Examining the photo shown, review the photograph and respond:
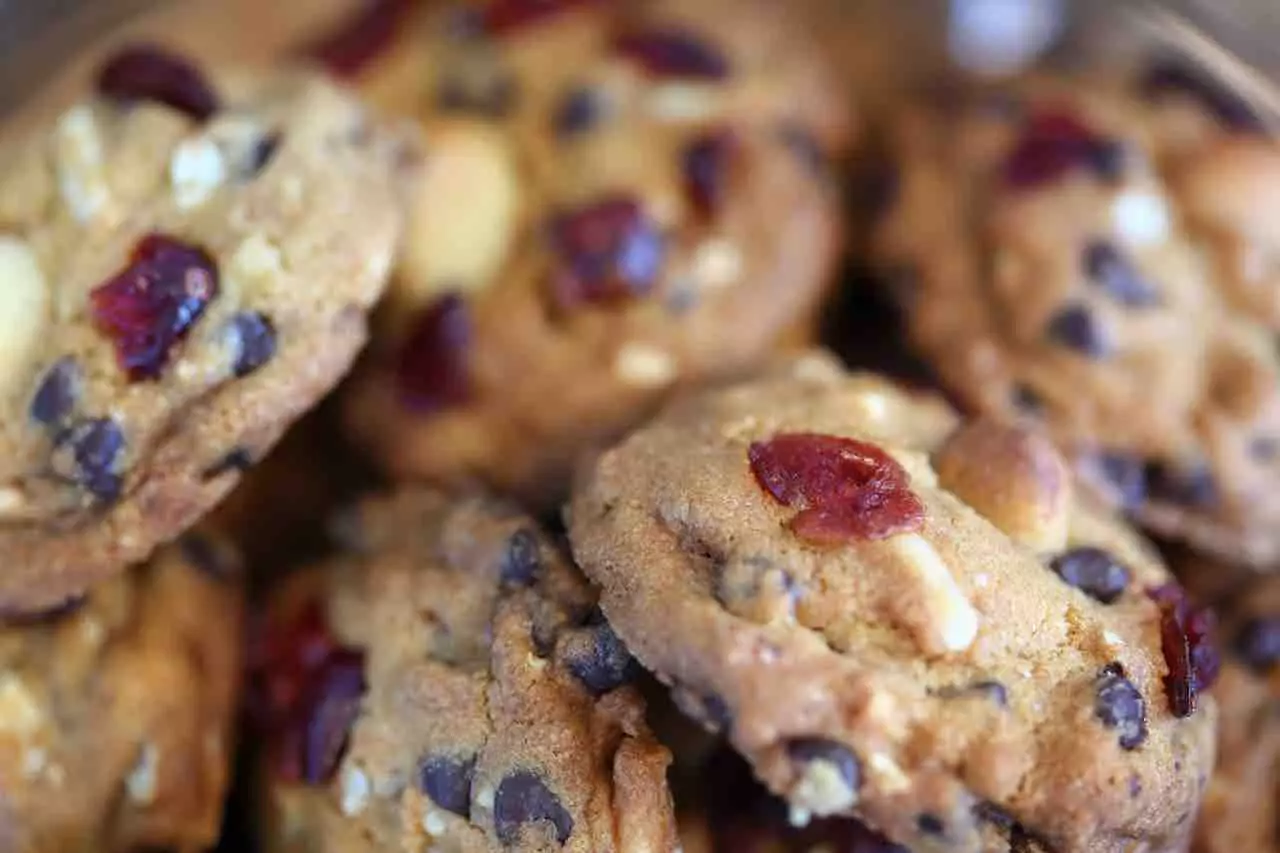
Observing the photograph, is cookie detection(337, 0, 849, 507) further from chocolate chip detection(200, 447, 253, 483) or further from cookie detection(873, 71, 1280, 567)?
chocolate chip detection(200, 447, 253, 483)

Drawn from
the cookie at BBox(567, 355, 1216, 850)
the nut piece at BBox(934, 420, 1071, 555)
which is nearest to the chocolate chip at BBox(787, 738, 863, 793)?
the cookie at BBox(567, 355, 1216, 850)

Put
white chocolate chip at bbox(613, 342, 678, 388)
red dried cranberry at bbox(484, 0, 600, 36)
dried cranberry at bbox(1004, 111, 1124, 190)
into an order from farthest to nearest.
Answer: red dried cranberry at bbox(484, 0, 600, 36) → dried cranberry at bbox(1004, 111, 1124, 190) → white chocolate chip at bbox(613, 342, 678, 388)

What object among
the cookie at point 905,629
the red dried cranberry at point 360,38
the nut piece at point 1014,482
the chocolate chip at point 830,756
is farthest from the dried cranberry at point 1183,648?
the red dried cranberry at point 360,38

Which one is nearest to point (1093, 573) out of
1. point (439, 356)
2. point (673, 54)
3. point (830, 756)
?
point (830, 756)

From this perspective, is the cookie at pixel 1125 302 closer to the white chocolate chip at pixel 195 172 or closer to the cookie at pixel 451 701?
the cookie at pixel 451 701

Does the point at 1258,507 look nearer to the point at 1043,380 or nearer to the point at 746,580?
the point at 1043,380

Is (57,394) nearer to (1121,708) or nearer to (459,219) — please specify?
(459,219)

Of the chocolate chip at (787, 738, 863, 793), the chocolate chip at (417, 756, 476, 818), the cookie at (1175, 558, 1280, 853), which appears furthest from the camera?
the cookie at (1175, 558, 1280, 853)
